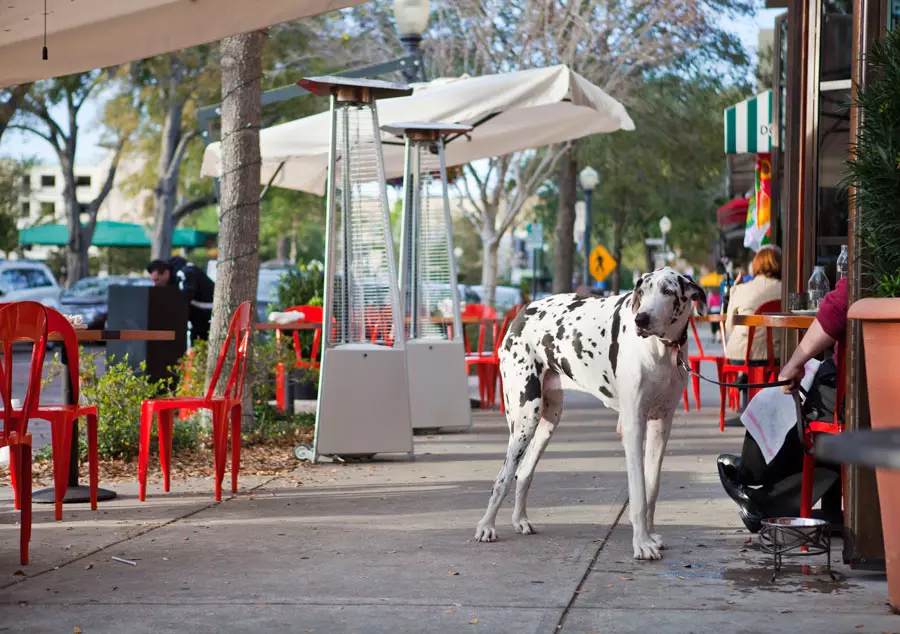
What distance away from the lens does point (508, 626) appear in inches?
181

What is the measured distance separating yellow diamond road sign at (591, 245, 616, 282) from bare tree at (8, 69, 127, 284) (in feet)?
44.7

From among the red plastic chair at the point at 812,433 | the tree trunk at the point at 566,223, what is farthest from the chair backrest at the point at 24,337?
the tree trunk at the point at 566,223

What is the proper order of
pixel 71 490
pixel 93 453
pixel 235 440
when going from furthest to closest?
pixel 235 440, pixel 71 490, pixel 93 453

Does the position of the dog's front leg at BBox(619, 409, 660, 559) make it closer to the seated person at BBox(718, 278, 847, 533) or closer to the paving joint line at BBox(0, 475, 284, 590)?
the seated person at BBox(718, 278, 847, 533)

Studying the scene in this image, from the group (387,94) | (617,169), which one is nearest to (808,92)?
(387,94)

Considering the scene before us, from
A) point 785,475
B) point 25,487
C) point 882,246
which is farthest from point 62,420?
point 882,246

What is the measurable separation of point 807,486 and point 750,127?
11495 millimetres

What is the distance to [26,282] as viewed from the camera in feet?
112

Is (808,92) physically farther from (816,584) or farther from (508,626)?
(508,626)

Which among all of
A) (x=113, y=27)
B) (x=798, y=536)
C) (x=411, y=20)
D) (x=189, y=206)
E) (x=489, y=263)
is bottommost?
(x=798, y=536)

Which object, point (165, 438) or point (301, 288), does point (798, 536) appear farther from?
point (301, 288)

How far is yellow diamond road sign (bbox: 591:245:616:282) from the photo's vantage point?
3022 centimetres

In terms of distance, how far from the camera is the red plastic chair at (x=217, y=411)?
24.8 ft

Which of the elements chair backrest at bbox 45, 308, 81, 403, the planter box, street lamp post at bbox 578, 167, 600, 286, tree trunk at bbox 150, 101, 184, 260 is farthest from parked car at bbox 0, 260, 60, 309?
the planter box
